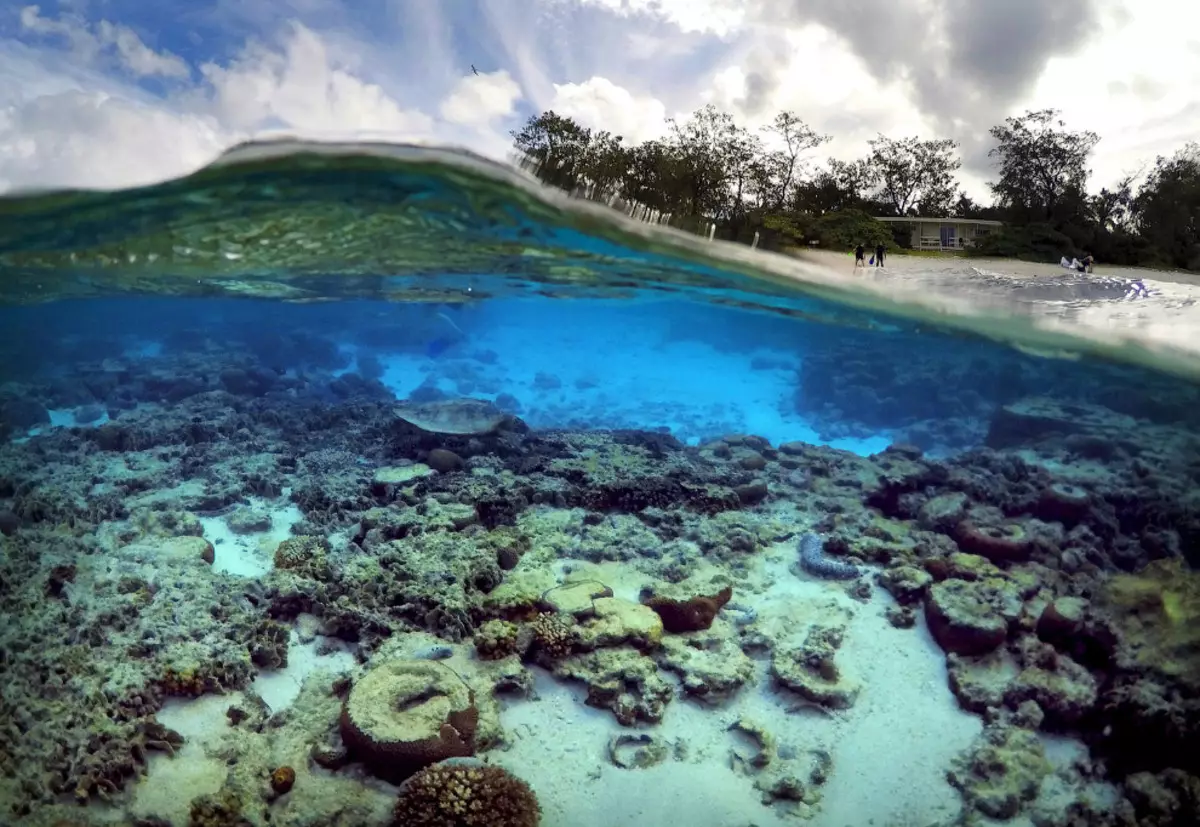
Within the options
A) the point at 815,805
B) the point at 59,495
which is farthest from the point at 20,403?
the point at 815,805

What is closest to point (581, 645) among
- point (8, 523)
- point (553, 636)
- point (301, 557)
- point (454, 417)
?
point (553, 636)

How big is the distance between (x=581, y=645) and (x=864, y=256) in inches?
236

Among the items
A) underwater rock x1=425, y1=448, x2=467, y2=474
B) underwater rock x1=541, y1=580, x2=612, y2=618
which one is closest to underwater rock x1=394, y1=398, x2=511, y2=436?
underwater rock x1=425, y1=448, x2=467, y2=474

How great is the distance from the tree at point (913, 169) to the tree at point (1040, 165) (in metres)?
0.51

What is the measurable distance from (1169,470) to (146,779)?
17505 mm

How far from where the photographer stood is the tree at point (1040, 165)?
6.87m

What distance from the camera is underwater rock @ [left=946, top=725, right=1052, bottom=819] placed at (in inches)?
245

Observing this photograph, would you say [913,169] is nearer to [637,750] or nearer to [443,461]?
[637,750]

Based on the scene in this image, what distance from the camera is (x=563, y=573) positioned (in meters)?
9.38

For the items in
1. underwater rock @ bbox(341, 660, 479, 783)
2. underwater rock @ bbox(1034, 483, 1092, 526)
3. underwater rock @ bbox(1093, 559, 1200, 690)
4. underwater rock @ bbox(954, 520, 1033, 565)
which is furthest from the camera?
underwater rock @ bbox(1034, 483, 1092, 526)

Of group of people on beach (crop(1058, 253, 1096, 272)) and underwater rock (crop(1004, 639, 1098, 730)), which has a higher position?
group of people on beach (crop(1058, 253, 1096, 272))

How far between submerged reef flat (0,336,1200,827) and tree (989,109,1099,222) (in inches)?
180

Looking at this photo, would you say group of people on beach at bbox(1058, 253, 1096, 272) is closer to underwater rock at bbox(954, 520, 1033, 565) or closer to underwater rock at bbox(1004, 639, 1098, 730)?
underwater rock at bbox(954, 520, 1033, 565)

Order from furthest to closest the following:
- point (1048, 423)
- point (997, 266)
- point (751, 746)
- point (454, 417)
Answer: point (1048, 423)
point (454, 417)
point (997, 266)
point (751, 746)
